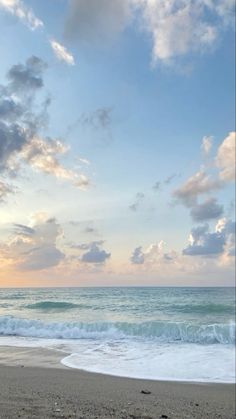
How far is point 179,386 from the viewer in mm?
8703

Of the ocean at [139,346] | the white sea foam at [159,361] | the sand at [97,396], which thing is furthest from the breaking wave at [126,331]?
the sand at [97,396]

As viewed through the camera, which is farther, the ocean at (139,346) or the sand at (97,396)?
the ocean at (139,346)

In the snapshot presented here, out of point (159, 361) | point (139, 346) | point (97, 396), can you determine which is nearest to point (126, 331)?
point (139, 346)

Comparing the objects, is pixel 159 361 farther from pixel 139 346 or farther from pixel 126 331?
pixel 126 331

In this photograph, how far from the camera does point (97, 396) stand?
716cm

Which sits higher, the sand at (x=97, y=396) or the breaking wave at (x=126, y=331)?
the breaking wave at (x=126, y=331)

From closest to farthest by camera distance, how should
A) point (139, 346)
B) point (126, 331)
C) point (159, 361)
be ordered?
1. point (159, 361)
2. point (139, 346)
3. point (126, 331)

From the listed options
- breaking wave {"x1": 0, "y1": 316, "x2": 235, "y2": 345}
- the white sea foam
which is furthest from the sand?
breaking wave {"x1": 0, "y1": 316, "x2": 235, "y2": 345}

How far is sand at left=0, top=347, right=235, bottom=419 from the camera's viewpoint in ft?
19.0

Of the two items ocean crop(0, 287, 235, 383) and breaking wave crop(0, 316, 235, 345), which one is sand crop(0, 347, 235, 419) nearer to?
ocean crop(0, 287, 235, 383)

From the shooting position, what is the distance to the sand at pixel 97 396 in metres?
5.80

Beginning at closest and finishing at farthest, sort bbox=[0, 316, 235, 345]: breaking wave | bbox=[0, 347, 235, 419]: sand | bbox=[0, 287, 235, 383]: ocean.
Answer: bbox=[0, 347, 235, 419]: sand
bbox=[0, 287, 235, 383]: ocean
bbox=[0, 316, 235, 345]: breaking wave

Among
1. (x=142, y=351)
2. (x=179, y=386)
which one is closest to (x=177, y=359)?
(x=142, y=351)

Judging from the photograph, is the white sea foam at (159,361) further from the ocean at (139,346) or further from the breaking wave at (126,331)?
the breaking wave at (126,331)
